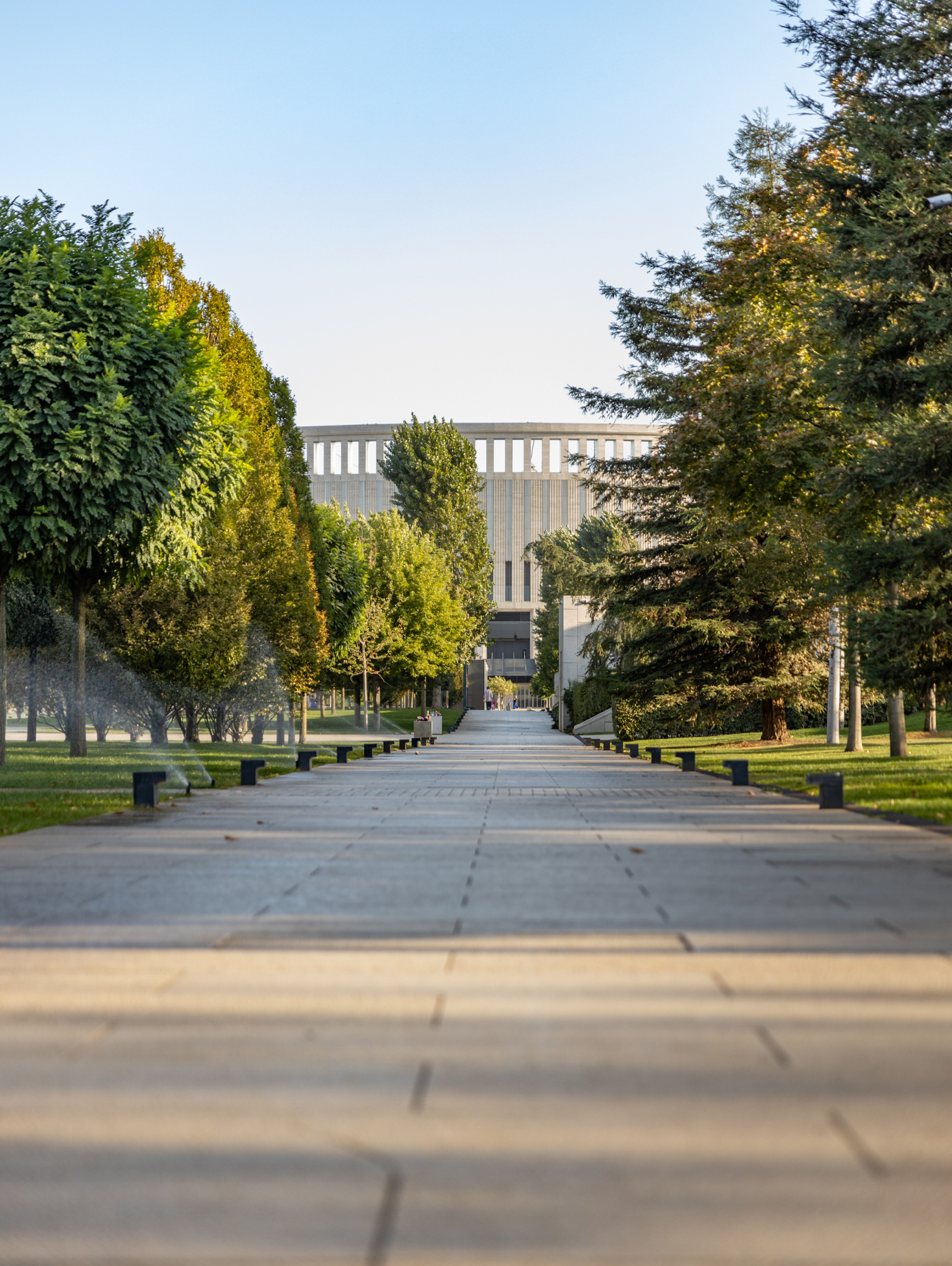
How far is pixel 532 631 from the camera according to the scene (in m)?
132

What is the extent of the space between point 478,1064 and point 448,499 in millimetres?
75999

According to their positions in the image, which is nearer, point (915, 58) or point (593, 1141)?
point (593, 1141)

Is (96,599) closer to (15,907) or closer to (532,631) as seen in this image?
(15,907)

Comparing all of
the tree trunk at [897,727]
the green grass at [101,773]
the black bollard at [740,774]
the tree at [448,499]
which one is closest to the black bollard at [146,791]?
the green grass at [101,773]

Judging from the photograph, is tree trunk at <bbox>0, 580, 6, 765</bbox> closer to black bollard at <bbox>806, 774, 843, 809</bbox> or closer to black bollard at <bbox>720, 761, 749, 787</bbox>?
black bollard at <bbox>720, 761, 749, 787</bbox>

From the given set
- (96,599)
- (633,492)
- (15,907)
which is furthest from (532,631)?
(15,907)

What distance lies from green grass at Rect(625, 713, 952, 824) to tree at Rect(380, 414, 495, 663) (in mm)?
39234

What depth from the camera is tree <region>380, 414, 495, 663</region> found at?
79250 millimetres

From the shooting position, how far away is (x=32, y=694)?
4678cm

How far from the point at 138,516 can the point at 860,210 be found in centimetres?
1382

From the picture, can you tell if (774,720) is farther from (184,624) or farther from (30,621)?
(30,621)

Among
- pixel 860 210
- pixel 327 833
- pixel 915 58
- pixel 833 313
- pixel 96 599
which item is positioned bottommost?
pixel 327 833

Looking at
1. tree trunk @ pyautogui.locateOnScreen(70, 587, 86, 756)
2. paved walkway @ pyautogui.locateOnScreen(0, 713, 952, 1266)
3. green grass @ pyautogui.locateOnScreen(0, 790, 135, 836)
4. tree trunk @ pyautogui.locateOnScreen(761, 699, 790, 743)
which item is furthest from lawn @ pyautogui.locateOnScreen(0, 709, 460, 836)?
tree trunk @ pyautogui.locateOnScreen(761, 699, 790, 743)

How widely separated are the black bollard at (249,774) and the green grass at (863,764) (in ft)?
26.4
